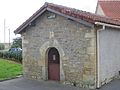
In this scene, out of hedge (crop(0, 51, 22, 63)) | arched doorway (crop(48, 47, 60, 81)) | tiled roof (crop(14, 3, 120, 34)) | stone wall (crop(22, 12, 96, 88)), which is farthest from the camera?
hedge (crop(0, 51, 22, 63))

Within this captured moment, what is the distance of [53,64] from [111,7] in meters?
14.6

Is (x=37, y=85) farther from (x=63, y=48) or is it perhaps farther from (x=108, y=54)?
(x=108, y=54)

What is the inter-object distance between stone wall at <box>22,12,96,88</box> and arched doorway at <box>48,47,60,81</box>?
27 cm

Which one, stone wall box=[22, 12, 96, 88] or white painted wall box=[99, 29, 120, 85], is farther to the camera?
white painted wall box=[99, 29, 120, 85]

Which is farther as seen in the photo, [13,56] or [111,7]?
[13,56]

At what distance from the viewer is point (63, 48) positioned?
1577 cm

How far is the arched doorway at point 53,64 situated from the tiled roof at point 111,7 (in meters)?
12.2

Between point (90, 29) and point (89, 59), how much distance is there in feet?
5.13

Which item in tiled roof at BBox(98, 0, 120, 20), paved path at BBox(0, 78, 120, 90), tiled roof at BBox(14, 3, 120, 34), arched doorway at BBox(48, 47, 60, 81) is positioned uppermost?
tiled roof at BBox(98, 0, 120, 20)

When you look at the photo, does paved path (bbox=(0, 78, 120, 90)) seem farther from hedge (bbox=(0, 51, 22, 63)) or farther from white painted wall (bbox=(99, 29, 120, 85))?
hedge (bbox=(0, 51, 22, 63))

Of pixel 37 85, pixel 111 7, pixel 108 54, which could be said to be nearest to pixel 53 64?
pixel 37 85

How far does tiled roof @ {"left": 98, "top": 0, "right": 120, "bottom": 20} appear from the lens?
27.8 metres

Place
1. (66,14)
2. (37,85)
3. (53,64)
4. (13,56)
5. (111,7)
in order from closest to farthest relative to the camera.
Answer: (66,14) → (37,85) → (53,64) → (111,7) → (13,56)

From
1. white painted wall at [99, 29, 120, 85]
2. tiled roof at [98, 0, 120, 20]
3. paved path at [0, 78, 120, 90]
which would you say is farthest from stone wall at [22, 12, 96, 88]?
tiled roof at [98, 0, 120, 20]
